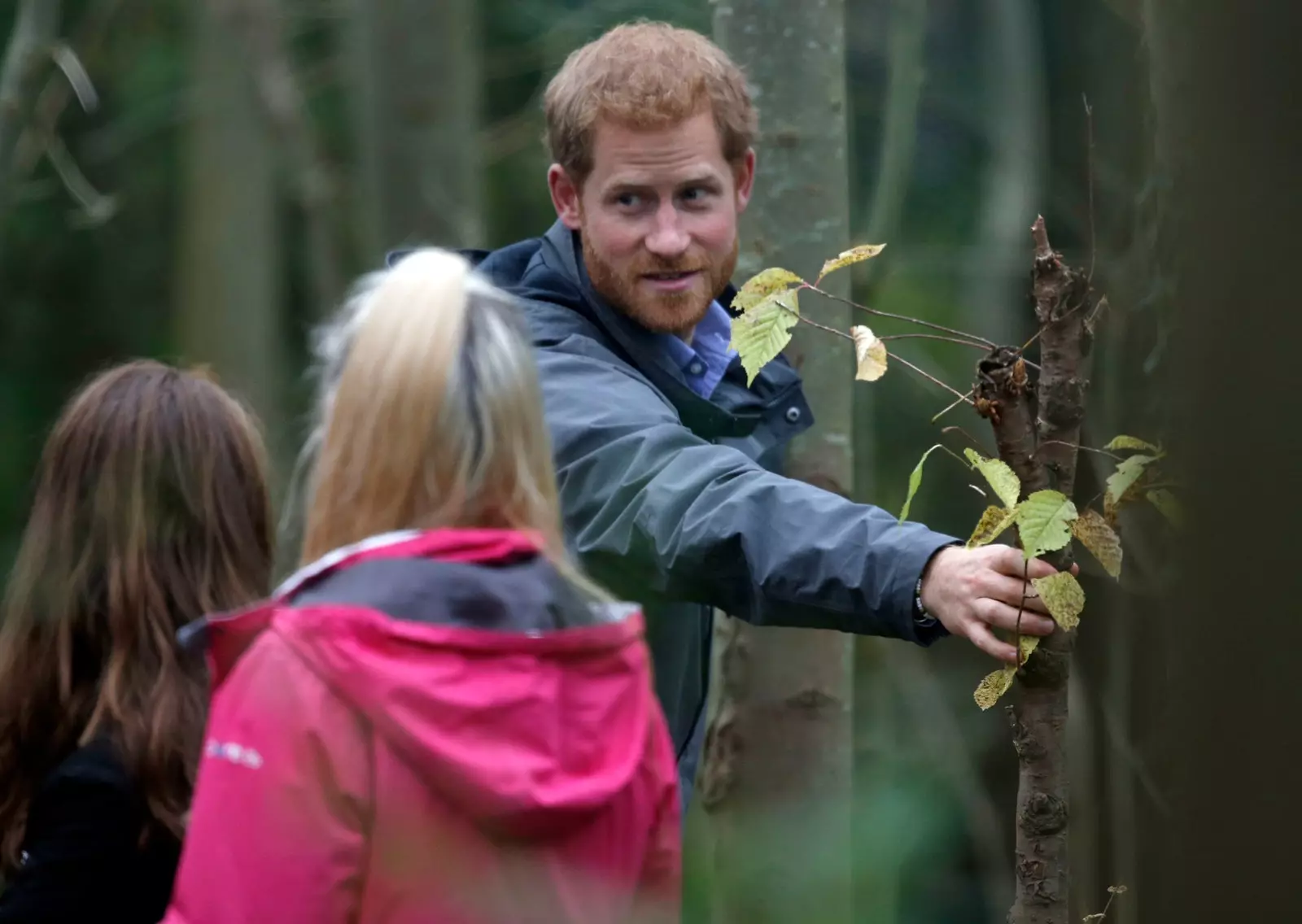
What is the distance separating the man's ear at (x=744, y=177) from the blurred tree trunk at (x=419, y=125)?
2676 mm

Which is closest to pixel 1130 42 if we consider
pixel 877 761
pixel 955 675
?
pixel 877 761

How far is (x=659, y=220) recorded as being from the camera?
127 inches

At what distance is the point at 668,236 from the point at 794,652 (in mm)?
1113

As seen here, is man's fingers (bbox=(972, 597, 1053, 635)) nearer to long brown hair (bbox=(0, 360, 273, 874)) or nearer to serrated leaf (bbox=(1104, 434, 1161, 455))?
serrated leaf (bbox=(1104, 434, 1161, 455))

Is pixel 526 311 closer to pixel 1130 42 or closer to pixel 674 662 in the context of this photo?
pixel 674 662

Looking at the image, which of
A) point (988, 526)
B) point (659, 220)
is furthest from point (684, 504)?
point (659, 220)

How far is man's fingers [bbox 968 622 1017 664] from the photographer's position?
211cm

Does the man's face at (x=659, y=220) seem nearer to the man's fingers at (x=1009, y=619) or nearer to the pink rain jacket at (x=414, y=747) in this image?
the man's fingers at (x=1009, y=619)

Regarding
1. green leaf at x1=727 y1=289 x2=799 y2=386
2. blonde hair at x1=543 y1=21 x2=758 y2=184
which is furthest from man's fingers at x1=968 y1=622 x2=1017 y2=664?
blonde hair at x1=543 y1=21 x2=758 y2=184

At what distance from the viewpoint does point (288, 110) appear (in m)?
9.30

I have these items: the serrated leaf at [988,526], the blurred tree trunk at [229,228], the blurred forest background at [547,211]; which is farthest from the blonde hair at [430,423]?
the blurred tree trunk at [229,228]

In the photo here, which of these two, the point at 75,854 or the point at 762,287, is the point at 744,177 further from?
the point at 75,854

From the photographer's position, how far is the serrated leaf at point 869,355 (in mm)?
2463

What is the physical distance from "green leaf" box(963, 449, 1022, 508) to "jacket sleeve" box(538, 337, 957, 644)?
0.31 feet
